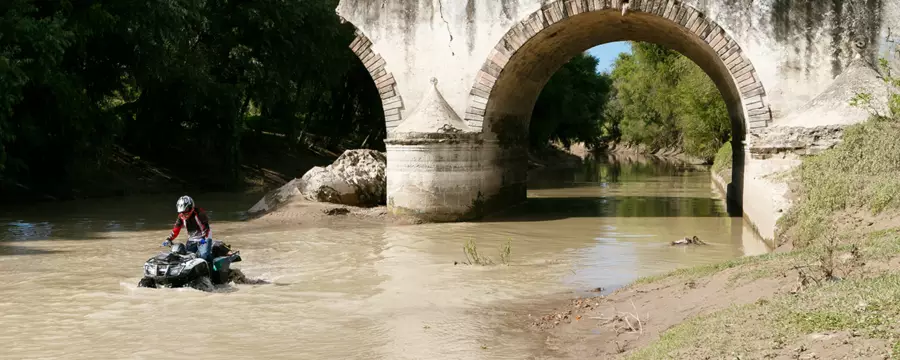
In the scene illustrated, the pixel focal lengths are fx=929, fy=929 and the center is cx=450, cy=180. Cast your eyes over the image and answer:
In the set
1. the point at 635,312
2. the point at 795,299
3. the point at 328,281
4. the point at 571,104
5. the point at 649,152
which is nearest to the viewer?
the point at 795,299

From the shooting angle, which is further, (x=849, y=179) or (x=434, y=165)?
(x=434, y=165)

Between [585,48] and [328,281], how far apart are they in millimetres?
10211

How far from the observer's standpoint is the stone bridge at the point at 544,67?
43.8ft

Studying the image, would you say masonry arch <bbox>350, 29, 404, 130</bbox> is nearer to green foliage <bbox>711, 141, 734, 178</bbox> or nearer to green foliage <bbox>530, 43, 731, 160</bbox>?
green foliage <bbox>711, 141, 734, 178</bbox>

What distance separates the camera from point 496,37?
15.5 meters

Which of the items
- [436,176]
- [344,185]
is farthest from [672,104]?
[436,176]

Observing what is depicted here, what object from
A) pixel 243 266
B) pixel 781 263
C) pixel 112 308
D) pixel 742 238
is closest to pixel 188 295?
pixel 112 308

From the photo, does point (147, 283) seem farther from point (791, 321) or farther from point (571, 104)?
point (571, 104)

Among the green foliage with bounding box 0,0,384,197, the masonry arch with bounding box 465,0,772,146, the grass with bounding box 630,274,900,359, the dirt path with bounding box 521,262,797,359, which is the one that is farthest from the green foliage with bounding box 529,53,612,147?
the grass with bounding box 630,274,900,359

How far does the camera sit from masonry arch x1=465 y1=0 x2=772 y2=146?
13.9m

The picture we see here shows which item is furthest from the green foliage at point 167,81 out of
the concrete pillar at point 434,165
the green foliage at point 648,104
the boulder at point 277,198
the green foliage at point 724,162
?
the green foliage at point 724,162

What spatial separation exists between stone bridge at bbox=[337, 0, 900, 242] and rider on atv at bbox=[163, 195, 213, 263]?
657 centimetres

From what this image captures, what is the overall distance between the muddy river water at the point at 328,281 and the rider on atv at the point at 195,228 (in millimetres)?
463

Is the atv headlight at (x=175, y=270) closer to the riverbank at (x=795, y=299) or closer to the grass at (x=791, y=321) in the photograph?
the riverbank at (x=795, y=299)
